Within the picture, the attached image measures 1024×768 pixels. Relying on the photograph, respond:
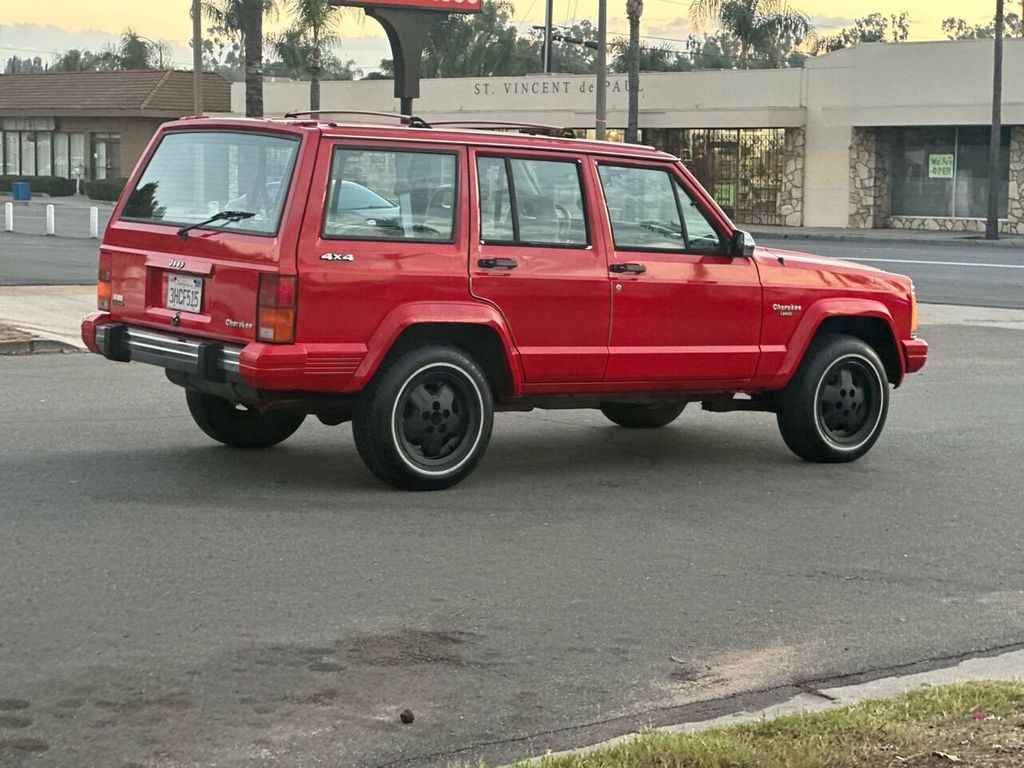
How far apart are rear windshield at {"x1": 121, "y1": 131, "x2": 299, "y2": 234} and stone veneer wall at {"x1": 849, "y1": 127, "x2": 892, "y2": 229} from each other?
39.3 m

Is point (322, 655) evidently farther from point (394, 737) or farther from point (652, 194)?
point (652, 194)

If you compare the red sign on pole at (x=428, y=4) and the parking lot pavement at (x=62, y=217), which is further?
the parking lot pavement at (x=62, y=217)

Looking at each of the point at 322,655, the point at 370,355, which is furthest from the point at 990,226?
the point at 322,655

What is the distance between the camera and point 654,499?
859cm

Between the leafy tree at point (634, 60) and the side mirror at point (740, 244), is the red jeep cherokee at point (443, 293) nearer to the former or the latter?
the side mirror at point (740, 244)

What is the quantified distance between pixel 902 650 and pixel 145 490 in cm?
403

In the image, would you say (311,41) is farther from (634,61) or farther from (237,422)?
(237,422)

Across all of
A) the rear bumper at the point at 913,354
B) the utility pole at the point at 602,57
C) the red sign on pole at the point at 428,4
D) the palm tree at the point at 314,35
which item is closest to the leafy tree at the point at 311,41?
the palm tree at the point at 314,35

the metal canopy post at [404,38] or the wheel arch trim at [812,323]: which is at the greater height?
the metal canopy post at [404,38]

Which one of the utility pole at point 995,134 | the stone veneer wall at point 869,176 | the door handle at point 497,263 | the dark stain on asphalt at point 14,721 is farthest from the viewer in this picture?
the stone veneer wall at point 869,176

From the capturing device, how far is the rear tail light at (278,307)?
783cm

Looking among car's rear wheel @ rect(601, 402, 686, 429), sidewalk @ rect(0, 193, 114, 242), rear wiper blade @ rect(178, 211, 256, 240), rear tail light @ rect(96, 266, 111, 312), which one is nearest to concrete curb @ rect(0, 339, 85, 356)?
rear tail light @ rect(96, 266, 111, 312)

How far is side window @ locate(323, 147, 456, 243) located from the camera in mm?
8086

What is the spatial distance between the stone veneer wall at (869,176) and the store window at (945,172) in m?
0.32
